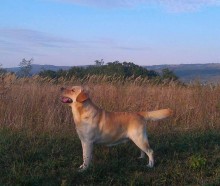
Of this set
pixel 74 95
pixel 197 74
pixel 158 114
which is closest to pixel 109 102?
pixel 197 74

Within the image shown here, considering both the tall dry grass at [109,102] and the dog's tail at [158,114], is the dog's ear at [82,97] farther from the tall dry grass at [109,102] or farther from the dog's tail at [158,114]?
the tall dry grass at [109,102]

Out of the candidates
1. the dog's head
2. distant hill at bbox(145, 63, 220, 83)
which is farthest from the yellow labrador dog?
distant hill at bbox(145, 63, 220, 83)

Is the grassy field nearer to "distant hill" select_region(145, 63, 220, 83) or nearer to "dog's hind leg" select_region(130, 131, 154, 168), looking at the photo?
"dog's hind leg" select_region(130, 131, 154, 168)

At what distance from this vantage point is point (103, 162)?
666 cm

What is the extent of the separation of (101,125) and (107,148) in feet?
2.68

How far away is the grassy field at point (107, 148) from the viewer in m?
6.00

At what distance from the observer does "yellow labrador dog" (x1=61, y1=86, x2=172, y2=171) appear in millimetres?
6695

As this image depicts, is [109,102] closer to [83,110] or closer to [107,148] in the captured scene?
[107,148]

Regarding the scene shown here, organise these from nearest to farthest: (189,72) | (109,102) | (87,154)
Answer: (87,154) → (109,102) → (189,72)

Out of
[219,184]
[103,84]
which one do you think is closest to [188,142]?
[219,184]

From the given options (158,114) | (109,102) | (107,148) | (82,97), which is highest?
(82,97)

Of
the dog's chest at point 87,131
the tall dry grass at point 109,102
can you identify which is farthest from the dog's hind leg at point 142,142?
the tall dry grass at point 109,102

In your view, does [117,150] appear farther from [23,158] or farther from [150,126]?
[150,126]

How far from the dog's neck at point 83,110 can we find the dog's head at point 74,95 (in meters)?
0.07
